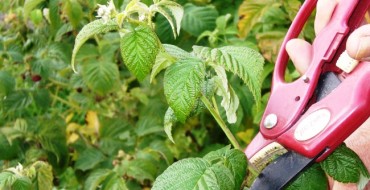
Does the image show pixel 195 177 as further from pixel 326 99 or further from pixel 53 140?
pixel 53 140

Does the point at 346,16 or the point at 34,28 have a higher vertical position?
the point at 346,16

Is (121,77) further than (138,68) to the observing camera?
Yes

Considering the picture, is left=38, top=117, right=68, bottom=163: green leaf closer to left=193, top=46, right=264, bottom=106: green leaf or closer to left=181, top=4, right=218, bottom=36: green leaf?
left=181, top=4, right=218, bottom=36: green leaf

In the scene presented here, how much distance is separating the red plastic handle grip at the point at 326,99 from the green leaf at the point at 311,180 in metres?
0.06

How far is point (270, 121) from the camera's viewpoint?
845mm

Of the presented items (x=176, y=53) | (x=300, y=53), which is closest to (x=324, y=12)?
(x=300, y=53)

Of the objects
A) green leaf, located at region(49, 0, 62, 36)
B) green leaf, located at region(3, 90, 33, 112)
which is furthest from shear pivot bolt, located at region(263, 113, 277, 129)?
green leaf, located at region(3, 90, 33, 112)

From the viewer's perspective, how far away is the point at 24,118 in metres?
1.80

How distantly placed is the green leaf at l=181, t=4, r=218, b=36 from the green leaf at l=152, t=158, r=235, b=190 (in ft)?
2.65

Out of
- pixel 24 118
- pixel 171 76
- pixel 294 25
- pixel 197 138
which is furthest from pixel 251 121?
pixel 171 76

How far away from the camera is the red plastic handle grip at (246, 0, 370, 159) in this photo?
29.5 inches

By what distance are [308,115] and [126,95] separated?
1.20 meters

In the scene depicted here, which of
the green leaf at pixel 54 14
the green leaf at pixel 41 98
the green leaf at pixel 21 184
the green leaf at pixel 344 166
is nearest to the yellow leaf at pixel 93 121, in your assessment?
the green leaf at pixel 41 98

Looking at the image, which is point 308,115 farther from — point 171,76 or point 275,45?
point 275,45
